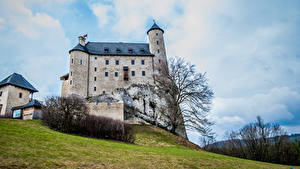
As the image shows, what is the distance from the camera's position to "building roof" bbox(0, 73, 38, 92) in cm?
3253

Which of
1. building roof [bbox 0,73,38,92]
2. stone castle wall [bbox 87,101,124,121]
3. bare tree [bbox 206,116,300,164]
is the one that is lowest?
bare tree [bbox 206,116,300,164]

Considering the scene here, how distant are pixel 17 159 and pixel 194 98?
22118 millimetres

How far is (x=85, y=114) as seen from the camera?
75.9ft

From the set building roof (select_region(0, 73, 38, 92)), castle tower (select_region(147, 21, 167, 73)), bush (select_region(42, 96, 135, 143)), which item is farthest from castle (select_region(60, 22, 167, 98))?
bush (select_region(42, 96, 135, 143))

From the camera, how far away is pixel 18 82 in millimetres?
33625

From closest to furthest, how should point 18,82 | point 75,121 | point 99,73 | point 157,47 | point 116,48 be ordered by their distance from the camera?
point 75,121
point 18,82
point 99,73
point 157,47
point 116,48

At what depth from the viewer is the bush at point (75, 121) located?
20.8 meters

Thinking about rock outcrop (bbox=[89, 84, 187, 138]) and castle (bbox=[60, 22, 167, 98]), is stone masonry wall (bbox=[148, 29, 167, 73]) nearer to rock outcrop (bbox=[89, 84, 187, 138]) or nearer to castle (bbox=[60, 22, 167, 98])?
castle (bbox=[60, 22, 167, 98])

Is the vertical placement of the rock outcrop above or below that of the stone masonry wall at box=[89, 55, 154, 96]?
below

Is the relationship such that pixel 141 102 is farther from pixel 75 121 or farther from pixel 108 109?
pixel 75 121

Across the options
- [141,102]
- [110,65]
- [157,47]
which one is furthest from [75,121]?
[157,47]

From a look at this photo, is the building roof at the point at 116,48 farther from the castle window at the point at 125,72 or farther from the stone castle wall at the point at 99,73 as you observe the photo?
the castle window at the point at 125,72

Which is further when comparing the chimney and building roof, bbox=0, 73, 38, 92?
the chimney

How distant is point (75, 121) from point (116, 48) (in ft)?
83.6
